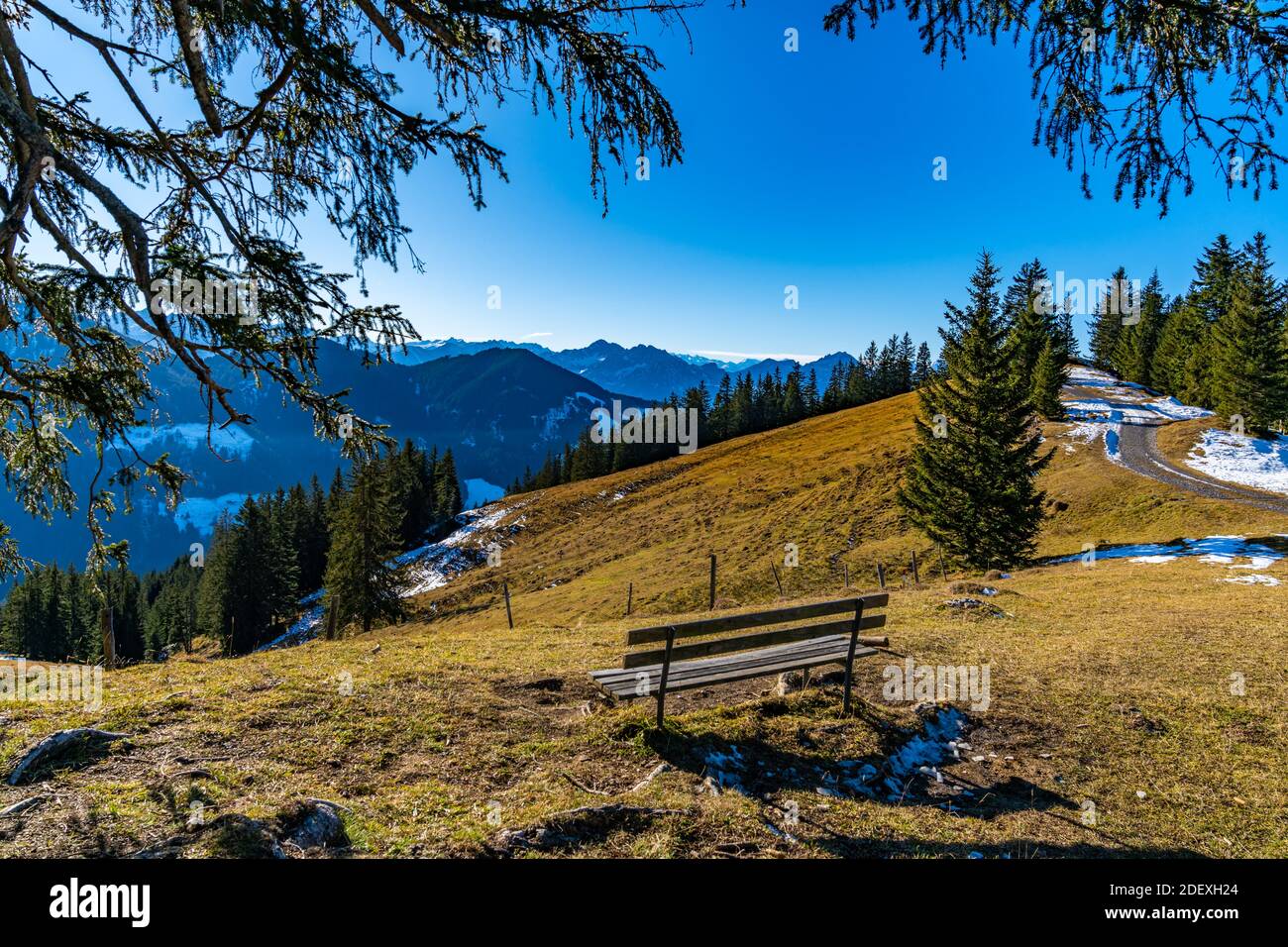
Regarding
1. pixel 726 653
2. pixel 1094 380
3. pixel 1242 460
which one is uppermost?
pixel 1094 380

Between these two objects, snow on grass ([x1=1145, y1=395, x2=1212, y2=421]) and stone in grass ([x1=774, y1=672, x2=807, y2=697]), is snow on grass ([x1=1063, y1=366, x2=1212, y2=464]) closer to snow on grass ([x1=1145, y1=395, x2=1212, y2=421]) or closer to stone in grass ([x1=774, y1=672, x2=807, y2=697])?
snow on grass ([x1=1145, y1=395, x2=1212, y2=421])

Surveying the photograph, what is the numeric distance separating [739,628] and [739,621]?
8.2 inches

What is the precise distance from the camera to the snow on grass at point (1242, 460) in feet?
92.9

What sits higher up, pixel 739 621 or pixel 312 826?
pixel 739 621

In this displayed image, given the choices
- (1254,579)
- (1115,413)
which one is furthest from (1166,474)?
(1115,413)

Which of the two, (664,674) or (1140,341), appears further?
(1140,341)

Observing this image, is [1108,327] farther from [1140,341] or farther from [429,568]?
[429,568]

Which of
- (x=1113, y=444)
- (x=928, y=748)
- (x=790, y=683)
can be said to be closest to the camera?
(x=928, y=748)

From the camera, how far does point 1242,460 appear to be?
103ft

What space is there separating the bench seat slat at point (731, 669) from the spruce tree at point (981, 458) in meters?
17.9
